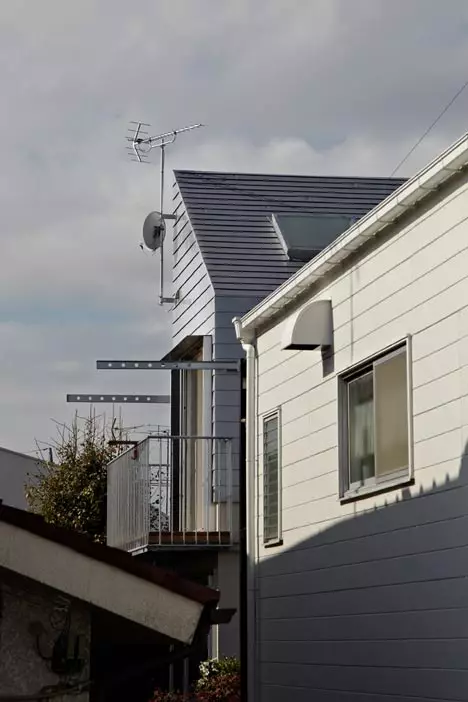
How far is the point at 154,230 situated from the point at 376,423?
9.23 meters

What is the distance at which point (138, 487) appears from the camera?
15500 mm

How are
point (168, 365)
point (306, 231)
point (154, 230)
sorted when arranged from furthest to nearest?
point (154, 230) < point (306, 231) < point (168, 365)

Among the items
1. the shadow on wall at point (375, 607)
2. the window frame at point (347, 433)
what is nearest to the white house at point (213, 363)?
the shadow on wall at point (375, 607)

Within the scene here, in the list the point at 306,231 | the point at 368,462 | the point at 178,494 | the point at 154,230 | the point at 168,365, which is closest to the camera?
the point at 368,462

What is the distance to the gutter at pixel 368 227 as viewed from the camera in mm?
8727

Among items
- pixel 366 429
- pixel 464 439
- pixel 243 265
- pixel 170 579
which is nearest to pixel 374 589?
pixel 366 429

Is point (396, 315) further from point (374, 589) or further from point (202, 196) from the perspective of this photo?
point (202, 196)

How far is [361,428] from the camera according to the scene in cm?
1091

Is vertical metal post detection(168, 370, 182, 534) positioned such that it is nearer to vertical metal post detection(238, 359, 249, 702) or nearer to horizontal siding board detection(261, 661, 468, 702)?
vertical metal post detection(238, 359, 249, 702)

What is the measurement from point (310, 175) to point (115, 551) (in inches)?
537

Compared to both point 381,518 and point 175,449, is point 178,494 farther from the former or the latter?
point 381,518

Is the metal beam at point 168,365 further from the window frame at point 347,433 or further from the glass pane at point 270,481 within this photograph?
the window frame at point 347,433

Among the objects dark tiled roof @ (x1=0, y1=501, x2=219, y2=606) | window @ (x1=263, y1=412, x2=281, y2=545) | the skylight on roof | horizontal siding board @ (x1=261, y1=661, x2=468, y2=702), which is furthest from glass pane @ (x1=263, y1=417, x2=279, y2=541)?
dark tiled roof @ (x1=0, y1=501, x2=219, y2=606)

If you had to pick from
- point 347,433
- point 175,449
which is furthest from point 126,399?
point 347,433
